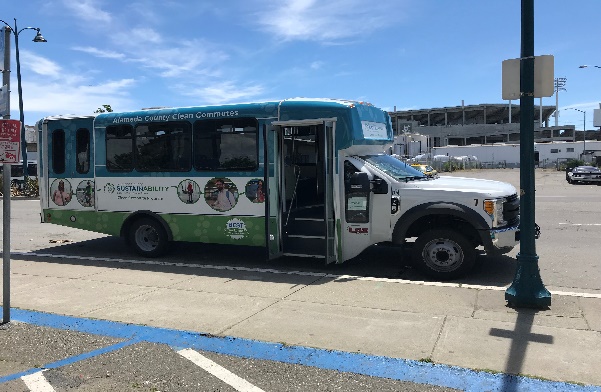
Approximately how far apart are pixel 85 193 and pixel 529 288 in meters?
7.86

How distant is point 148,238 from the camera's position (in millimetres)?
9539

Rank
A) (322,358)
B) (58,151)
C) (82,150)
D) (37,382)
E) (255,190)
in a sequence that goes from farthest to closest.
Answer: (58,151)
(82,150)
(255,190)
(322,358)
(37,382)

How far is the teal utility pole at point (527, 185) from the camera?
559 cm

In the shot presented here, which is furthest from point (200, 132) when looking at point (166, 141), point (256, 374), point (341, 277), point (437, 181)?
point (256, 374)

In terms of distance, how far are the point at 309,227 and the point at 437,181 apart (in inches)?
83.7

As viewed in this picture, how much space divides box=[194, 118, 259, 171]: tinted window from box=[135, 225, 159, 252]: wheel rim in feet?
5.43

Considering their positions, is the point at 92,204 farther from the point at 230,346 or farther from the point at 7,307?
the point at 230,346

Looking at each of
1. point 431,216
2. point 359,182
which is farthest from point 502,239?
point 359,182

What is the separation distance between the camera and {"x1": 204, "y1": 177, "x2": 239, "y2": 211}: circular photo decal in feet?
27.9

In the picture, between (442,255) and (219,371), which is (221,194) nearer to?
(442,255)

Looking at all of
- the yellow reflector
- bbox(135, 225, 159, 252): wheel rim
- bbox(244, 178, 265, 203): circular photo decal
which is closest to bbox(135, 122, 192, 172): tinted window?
bbox(135, 225, 159, 252): wheel rim

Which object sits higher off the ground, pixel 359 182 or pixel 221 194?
pixel 359 182

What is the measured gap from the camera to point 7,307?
5625 mm

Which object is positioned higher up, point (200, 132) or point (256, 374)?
point (200, 132)
